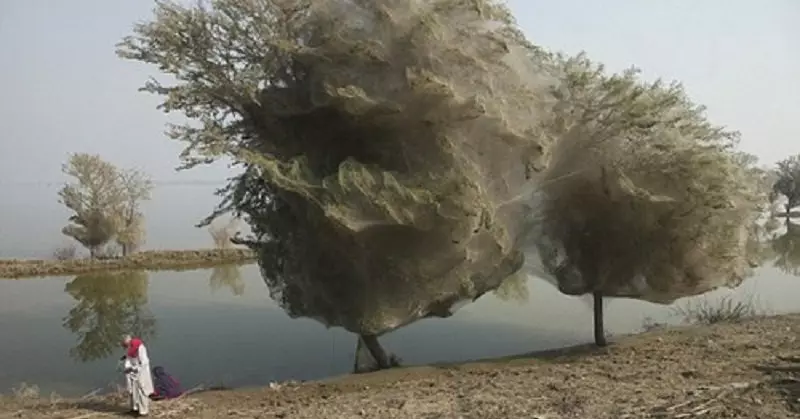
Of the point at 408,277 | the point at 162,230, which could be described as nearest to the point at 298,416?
the point at 408,277

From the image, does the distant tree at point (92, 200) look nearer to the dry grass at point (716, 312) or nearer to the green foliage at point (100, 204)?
the green foliage at point (100, 204)

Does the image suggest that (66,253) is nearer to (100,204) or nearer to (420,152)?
(100,204)

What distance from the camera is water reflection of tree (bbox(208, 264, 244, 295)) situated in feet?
94.0

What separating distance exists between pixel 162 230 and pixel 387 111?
55202mm

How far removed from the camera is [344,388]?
36.8ft

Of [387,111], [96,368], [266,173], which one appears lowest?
[96,368]

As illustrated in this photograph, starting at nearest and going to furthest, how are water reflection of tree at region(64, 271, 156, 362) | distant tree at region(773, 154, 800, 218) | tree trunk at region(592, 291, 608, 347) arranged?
tree trunk at region(592, 291, 608, 347) < water reflection of tree at region(64, 271, 156, 362) < distant tree at region(773, 154, 800, 218)

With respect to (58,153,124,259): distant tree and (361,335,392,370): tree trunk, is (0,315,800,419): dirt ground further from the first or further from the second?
(58,153,124,259): distant tree

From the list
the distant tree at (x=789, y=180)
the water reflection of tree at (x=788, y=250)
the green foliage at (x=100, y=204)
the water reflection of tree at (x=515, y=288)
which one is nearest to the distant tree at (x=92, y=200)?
the green foliage at (x=100, y=204)

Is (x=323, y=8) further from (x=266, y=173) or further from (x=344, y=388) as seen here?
(x=344, y=388)

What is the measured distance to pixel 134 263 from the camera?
114 feet

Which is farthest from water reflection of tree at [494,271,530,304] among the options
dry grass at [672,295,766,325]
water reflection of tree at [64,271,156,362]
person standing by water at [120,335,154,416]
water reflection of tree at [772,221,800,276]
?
water reflection of tree at [772,221,800,276]

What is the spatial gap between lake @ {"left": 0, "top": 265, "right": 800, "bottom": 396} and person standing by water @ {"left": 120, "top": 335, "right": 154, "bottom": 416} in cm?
382

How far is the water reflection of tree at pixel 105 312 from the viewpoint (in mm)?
18266
